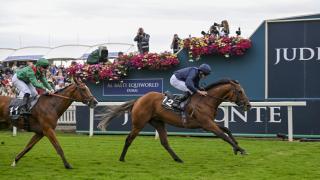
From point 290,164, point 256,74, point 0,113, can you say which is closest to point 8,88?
point 256,74

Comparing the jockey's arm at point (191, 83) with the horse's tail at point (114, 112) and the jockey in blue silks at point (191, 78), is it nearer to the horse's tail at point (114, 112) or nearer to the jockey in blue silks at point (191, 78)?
the jockey in blue silks at point (191, 78)

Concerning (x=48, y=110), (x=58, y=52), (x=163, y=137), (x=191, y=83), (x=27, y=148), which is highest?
(x=58, y=52)

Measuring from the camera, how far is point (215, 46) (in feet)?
54.6

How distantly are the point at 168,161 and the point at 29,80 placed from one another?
2949 mm

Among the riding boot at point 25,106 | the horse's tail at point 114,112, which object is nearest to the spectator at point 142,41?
the horse's tail at point 114,112

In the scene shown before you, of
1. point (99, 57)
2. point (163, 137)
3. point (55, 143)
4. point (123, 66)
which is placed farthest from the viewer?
point (99, 57)

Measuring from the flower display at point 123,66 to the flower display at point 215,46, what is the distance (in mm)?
618

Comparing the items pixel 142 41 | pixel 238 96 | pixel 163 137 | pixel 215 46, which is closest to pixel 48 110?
pixel 163 137

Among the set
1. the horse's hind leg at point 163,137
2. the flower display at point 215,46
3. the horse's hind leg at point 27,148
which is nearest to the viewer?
the horse's hind leg at point 27,148

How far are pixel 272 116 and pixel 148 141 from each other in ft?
10.8

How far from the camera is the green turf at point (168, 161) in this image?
9.22 meters

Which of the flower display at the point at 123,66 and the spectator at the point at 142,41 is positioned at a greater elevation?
the spectator at the point at 142,41

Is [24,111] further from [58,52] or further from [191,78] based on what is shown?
[58,52]

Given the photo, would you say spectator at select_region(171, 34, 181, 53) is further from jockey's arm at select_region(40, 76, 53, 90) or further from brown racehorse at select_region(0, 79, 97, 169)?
brown racehorse at select_region(0, 79, 97, 169)
